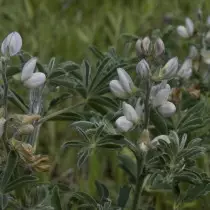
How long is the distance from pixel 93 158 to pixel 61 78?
1.43ft

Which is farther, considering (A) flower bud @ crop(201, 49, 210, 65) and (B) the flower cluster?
(A) flower bud @ crop(201, 49, 210, 65)

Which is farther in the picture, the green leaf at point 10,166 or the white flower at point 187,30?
the white flower at point 187,30

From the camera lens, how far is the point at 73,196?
1287mm

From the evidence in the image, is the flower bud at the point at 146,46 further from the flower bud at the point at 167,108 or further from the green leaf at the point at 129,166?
the green leaf at the point at 129,166

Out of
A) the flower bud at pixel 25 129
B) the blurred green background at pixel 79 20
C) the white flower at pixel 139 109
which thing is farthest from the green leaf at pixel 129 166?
the blurred green background at pixel 79 20

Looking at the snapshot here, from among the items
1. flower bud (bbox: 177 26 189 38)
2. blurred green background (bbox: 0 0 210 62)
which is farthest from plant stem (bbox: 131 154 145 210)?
blurred green background (bbox: 0 0 210 62)

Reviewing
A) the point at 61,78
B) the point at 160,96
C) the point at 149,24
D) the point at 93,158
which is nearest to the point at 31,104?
the point at 61,78

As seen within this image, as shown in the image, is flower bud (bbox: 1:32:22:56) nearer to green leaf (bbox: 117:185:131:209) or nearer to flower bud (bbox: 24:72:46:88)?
flower bud (bbox: 24:72:46:88)

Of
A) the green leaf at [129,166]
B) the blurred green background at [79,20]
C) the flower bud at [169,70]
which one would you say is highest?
the flower bud at [169,70]

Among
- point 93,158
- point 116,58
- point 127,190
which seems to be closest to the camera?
point 127,190

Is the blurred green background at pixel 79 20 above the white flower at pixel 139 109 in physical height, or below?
below

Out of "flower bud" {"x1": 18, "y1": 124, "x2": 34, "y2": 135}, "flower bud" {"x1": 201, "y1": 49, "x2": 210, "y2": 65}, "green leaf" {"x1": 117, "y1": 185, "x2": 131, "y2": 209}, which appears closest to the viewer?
"flower bud" {"x1": 18, "y1": 124, "x2": 34, "y2": 135}

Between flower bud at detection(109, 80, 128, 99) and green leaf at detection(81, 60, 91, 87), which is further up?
flower bud at detection(109, 80, 128, 99)

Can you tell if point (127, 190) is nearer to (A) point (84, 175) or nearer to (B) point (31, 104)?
(B) point (31, 104)
